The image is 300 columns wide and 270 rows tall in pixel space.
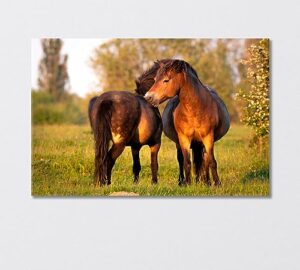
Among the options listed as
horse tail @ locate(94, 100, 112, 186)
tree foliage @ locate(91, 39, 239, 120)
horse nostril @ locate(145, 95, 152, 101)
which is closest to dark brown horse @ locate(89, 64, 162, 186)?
horse tail @ locate(94, 100, 112, 186)

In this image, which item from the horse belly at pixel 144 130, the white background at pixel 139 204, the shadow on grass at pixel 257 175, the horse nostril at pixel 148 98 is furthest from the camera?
the horse belly at pixel 144 130

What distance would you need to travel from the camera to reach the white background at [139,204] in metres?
13.5

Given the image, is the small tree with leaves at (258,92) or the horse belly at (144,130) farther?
the horse belly at (144,130)

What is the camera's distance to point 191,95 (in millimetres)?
13539

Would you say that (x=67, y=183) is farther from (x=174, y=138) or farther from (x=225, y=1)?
(x=225, y=1)

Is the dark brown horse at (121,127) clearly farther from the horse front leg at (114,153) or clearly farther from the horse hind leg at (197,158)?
the horse hind leg at (197,158)

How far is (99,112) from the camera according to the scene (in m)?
13.5

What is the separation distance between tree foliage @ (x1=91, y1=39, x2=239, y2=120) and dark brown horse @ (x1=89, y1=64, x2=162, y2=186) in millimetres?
171

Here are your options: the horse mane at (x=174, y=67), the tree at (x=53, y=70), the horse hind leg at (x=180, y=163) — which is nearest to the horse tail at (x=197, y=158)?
the horse hind leg at (x=180, y=163)

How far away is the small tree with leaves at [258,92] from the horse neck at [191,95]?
1.51 feet

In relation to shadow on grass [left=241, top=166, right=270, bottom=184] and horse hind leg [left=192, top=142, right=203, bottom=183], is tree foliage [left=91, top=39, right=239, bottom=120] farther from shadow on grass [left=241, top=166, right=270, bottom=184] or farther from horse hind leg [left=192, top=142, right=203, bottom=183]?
shadow on grass [left=241, top=166, right=270, bottom=184]

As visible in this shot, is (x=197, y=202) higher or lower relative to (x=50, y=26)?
lower
